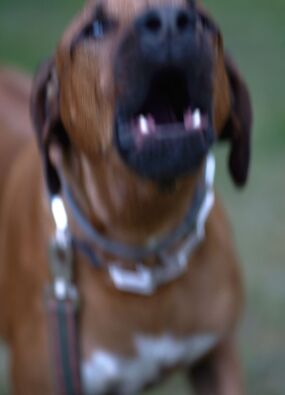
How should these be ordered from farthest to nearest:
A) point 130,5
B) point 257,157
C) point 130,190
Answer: point 257,157, point 130,190, point 130,5

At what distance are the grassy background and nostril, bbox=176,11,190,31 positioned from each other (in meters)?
1.50

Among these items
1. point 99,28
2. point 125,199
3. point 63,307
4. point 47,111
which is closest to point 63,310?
point 63,307

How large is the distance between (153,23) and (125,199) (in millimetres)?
456

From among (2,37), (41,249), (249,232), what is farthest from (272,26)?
(41,249)

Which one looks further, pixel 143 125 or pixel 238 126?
pixel 238 126

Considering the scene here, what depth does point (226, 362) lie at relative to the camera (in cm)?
256

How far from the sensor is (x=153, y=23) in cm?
184

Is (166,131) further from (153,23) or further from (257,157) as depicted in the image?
(257,157)

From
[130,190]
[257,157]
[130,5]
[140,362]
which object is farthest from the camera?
[257,157]

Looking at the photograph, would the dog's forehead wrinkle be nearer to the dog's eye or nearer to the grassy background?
the dog's eye

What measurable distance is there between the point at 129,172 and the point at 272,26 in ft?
12.3

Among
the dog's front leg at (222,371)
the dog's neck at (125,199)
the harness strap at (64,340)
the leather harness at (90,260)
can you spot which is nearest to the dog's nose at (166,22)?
the dog's neck at (125,199)

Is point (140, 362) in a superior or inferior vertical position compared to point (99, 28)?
inferior

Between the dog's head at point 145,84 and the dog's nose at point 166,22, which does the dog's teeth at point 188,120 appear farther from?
the dog's nose at point 166,22
